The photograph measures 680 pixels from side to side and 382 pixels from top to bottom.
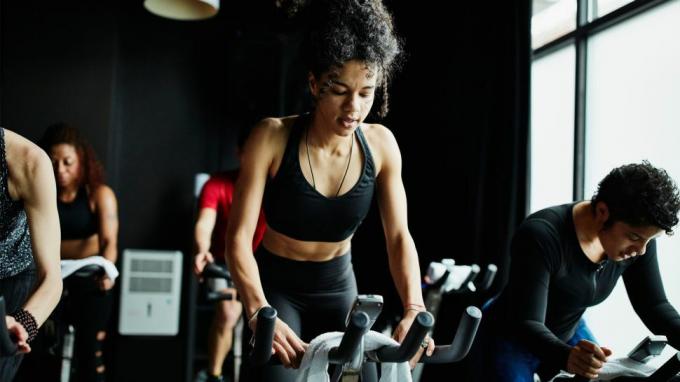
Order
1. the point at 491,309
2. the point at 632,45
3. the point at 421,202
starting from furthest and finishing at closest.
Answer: the point at 421,202, the point at 632,45, the point at 491,309

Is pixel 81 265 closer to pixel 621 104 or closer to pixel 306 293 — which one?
→ pixel 306 293

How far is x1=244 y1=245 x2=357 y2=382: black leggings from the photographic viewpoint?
194 centimetres

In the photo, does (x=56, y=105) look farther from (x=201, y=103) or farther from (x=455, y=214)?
(x=455, y=214)

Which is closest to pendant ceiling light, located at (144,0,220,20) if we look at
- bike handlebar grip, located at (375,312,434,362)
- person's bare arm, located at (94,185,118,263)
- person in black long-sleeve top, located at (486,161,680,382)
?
person's bare arm, located at (94,185,118,263)

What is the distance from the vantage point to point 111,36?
4.60m

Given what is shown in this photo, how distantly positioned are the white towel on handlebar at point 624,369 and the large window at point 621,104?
3.76ft

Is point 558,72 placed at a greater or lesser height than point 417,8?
lesser

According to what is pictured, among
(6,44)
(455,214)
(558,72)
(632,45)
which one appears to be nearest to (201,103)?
(6,44)

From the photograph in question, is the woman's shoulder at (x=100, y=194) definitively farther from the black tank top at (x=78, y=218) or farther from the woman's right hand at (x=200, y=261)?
the woman's right hand at (x=200, y=261)

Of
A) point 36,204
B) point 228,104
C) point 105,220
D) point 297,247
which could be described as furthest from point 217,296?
point 228,104

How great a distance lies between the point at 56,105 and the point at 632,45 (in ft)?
10.9

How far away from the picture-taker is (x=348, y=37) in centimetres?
179

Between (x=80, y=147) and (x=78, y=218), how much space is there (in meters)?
0.34

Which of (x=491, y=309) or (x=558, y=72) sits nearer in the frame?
(x=491, y=309)
